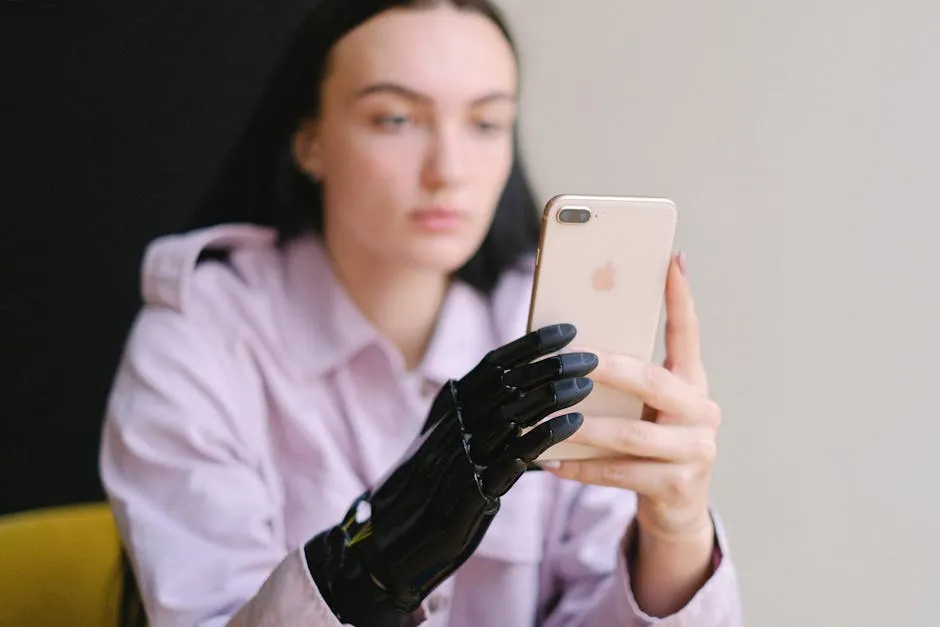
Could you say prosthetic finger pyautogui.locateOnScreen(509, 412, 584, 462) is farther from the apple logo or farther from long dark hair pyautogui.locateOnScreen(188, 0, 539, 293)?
long dark hair pyautogui.locateOnScreen(188, 0, 539, 293)

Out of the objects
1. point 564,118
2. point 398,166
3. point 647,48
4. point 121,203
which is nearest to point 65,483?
point 121,203

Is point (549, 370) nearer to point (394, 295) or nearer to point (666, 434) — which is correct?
point (666, 434)

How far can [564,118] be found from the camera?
3.11 feet

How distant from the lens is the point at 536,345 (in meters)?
0.50

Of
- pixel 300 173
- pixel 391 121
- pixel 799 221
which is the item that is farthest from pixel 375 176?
pixel 799 221

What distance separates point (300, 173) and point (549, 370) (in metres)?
0.40

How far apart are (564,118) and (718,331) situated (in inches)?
11.8

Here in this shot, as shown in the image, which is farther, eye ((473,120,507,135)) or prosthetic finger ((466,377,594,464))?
eye ((473,120,507,135))

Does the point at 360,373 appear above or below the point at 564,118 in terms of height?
below

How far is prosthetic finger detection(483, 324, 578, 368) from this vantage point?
1.63 ft

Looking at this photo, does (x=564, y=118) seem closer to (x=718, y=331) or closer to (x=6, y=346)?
(x=718, y=331)

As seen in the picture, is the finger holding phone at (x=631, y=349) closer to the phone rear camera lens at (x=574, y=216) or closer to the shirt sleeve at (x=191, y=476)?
the phone rear camera lens at (x=574, y=216)

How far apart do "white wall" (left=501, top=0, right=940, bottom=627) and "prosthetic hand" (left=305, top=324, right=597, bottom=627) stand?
494 millimetres

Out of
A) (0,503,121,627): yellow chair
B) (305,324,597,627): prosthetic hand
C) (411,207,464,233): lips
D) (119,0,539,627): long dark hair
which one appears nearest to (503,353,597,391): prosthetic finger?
(305,324,597,627): prosthetic hand
